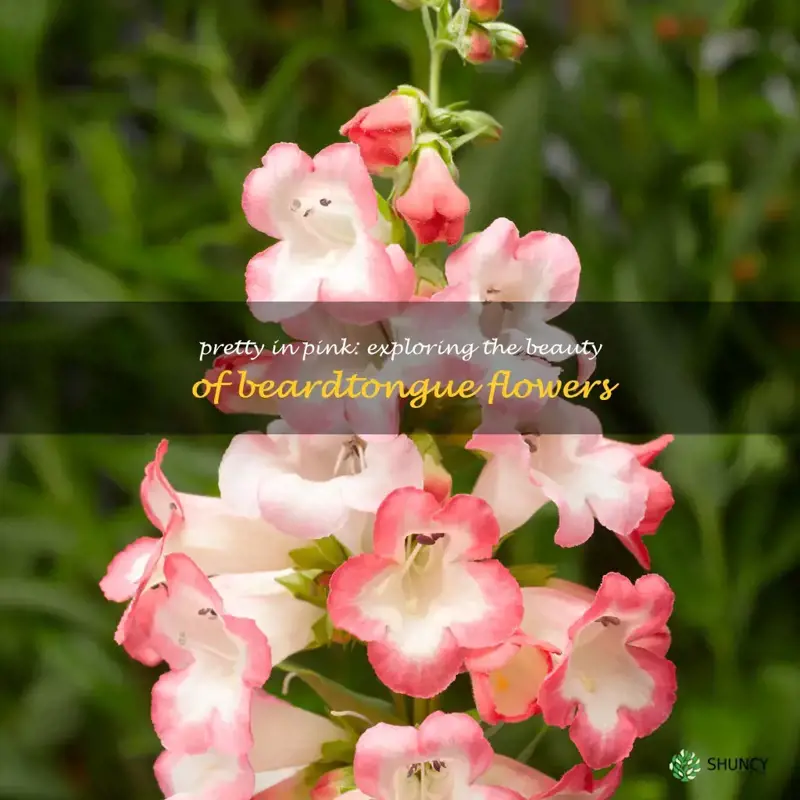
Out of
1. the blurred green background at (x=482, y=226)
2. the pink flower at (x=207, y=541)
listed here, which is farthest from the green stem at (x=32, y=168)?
the pink flower at (x=207, y=541)

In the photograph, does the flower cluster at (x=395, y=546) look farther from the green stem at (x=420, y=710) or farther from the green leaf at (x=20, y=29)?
the green leaf at (x=20, y=29)

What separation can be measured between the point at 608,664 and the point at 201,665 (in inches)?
6.1

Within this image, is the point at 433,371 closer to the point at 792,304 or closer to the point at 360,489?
the point at 360,489

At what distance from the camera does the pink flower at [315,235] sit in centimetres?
33

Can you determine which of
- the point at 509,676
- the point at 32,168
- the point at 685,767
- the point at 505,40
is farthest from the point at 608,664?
the point at 32,168

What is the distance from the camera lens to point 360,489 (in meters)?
0.33

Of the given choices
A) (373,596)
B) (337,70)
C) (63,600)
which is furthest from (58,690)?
(337,70)

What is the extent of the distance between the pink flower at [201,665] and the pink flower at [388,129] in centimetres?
17

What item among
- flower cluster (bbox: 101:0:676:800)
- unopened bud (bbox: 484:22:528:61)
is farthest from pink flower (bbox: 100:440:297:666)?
unopened bud (bbox: 484:22:528:61)

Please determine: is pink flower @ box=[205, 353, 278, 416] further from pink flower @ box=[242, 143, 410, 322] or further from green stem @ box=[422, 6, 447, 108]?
green stem @ box=[422, 6, 447, 108]

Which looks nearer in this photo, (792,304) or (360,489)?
(360,489)

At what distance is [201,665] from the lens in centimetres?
35

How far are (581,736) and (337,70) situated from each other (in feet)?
2.70

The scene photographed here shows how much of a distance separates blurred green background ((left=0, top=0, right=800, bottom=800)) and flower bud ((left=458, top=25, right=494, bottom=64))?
0.98 feet
